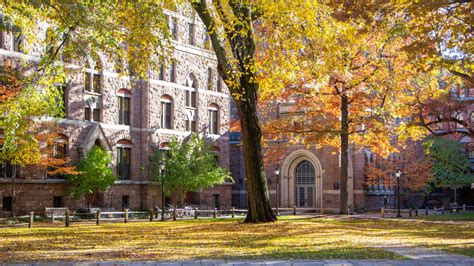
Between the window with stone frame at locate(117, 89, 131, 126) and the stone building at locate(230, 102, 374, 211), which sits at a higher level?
the window with stone frame at locate(117, 89, 131, 126)

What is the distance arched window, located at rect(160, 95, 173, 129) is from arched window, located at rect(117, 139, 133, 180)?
337cm

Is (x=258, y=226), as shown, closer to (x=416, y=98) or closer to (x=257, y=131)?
(x=257, y=131)

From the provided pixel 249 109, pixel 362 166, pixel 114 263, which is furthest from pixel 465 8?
pixel 362 166

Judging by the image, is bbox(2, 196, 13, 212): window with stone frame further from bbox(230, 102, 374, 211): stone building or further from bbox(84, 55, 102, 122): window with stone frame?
bbox(230, 102, 374, 211): stone building

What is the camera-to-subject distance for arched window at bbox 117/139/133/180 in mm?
42656

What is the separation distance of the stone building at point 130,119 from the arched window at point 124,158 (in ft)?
0.21

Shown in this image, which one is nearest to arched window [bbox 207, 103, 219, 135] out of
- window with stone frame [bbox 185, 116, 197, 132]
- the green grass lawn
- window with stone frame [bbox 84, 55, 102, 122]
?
window with stone frame [bbox 185, 116, 197, 132]

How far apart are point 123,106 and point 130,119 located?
0.98 m

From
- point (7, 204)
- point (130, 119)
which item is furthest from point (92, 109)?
point (7, 204)

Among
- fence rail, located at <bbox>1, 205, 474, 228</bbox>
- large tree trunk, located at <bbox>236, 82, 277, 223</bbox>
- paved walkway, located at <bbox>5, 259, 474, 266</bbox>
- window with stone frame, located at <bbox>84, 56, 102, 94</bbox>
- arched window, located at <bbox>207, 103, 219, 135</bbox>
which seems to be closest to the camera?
paved walkway, located at <bbox>5, 259, 474, 266</bbox>

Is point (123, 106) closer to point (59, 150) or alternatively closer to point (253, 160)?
point (59, 150)

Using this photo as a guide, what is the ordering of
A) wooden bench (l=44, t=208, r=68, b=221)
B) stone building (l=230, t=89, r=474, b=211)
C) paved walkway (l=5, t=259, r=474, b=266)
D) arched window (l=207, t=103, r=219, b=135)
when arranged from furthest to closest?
stone building (l=230, t=89, r=474, b=211)
arched window (l=207, t=103, r=219, b=135)
wooden bench (l=44, t=208, r=68, b=221)
paved walkway (l=5, t=259, r=474, b=266)

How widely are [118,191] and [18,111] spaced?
19.4 metres

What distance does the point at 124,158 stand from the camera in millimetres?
43094
